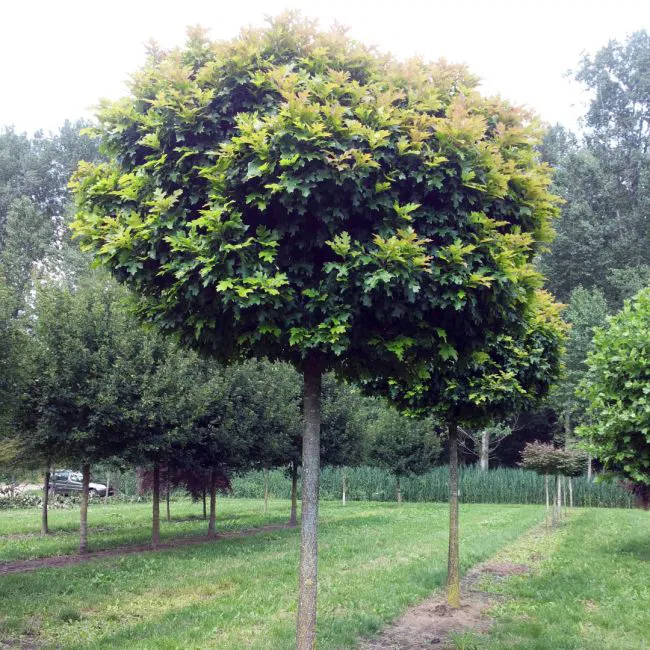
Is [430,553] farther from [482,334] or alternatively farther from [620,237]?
[620,237]

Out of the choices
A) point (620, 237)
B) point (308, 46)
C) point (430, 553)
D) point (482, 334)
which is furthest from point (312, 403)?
point (620, 237)

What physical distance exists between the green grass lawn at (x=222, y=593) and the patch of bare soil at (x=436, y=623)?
19 cm

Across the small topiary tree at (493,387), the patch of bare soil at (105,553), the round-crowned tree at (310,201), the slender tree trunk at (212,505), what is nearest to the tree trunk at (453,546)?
the small topiary tree at (493,387)

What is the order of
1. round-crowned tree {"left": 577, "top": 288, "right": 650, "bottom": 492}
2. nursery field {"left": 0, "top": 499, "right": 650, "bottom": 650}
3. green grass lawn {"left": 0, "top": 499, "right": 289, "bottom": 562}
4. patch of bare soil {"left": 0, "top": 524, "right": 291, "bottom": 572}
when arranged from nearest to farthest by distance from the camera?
nursery field {"left": 0, "top": 499, "right": 650, "bottom": 650} < round-crowned tree {"left": 577, "top": 288, "right": 650, "bottom": 492} < patch of bare soil {"left": 0, "top": 524, "right": 291, "bottom": 572} < green grass lawn {"left": 0, "top": 499, "right": 289, "bottom": 562}

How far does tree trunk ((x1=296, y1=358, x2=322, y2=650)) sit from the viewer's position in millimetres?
5012

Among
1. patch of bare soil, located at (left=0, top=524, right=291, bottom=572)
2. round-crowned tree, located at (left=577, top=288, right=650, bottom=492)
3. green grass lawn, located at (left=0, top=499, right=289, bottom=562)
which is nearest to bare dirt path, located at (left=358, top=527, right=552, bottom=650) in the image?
round-crowned tree, located at (left=577, top=288, right=650, bottom=492)

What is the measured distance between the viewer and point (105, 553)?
13.9 meters

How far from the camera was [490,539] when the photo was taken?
51.8 ft

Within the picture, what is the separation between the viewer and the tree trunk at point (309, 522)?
5012 millimetres

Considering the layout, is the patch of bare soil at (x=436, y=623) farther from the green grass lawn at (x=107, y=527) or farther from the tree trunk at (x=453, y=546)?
the green grass lawn at (x=107, y=527)

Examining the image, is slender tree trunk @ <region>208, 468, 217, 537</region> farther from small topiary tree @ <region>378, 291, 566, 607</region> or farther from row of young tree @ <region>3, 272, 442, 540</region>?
small topiary tree @ <region>378, 291, 566, 607</region>

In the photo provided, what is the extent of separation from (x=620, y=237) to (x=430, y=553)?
3473cm

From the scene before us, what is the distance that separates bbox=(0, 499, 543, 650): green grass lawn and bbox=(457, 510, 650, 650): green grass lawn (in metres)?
1.23

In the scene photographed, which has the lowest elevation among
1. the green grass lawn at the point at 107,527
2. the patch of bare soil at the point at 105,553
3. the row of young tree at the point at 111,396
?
the green grass lawn at the point at 107,527
